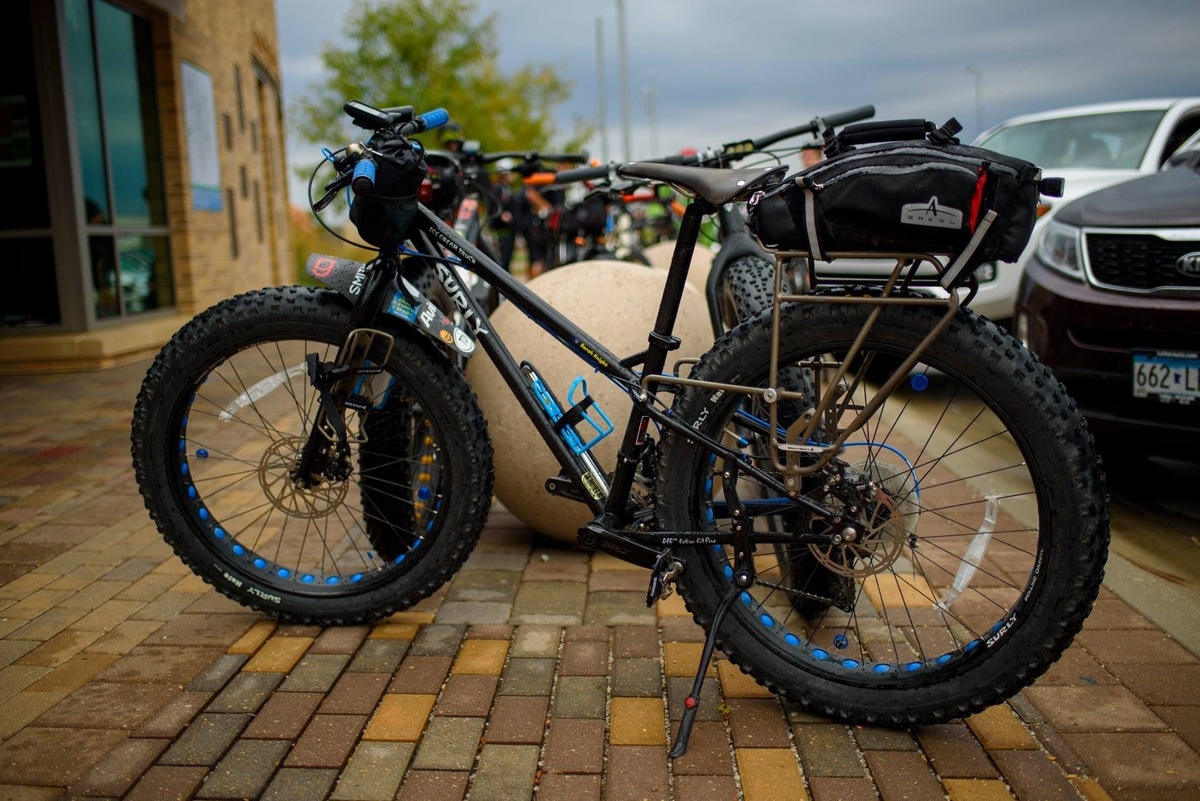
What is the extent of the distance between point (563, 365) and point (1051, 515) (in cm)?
178

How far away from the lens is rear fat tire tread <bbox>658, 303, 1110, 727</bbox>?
232 cm

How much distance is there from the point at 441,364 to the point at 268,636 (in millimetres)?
1017

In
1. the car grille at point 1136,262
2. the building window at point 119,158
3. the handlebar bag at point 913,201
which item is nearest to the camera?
the handlebar bag at point 913,201

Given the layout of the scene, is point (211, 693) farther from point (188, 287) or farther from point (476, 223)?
point (188, 287)

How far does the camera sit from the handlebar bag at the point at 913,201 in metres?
2.26

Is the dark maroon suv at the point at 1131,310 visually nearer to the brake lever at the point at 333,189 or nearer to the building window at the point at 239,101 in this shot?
the brake lever at the point at 333,189

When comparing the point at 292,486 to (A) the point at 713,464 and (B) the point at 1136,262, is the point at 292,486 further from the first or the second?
(B) the point at 1136,262

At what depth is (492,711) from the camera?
8.85 ft

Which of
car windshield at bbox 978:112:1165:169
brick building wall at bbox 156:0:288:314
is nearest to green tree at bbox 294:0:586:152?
brick building wall at bbox 156:0:288:314

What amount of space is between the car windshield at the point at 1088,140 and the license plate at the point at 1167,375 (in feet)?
12.5

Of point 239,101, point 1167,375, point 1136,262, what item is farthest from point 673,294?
point 239,101

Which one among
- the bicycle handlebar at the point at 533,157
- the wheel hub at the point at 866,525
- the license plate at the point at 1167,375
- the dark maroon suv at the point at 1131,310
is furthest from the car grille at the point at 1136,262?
the bicycle handlebar at the point at 533,157

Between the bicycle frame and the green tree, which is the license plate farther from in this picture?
the green tree

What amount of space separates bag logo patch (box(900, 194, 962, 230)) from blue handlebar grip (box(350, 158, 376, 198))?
146 centimetres
